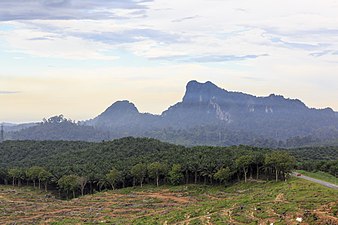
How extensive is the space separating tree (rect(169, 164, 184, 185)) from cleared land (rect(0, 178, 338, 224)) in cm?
240

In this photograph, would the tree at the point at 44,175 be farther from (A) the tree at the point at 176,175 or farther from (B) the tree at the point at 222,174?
(B) the tree at the point at 222,174

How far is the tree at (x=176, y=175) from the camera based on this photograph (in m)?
92.8

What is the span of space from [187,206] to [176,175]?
2692 cm

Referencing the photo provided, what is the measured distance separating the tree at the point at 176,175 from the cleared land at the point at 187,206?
2397 mm

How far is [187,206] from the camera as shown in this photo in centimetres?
6600

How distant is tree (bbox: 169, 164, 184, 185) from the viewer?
9275 cm

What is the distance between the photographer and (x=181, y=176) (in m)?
93.2

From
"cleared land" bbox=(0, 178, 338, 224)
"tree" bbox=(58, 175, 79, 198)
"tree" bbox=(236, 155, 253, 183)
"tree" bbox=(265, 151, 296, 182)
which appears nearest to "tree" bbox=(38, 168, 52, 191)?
"cleared land" bbox=(0, 178, 338, 224)

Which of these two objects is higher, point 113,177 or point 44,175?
point 113,177

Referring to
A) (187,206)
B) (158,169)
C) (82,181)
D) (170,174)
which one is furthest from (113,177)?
(187,206)

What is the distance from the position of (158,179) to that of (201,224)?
175ft

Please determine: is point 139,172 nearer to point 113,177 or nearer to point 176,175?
point 113,177

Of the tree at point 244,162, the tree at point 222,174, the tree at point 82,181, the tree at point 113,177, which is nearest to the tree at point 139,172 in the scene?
the tree at point 113,177

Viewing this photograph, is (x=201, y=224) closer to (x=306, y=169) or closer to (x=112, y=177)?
(x=112, y=177)
